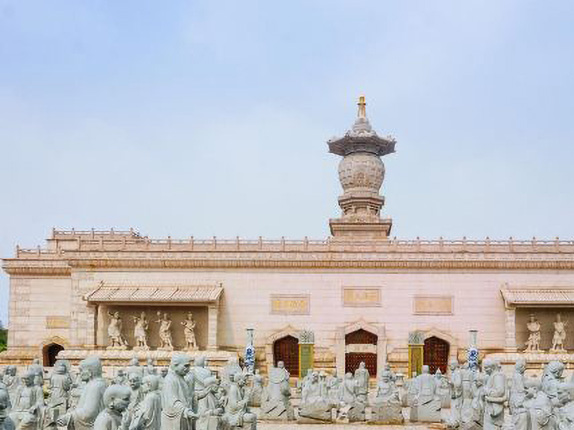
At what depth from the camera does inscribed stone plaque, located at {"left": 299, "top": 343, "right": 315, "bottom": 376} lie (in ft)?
→ 103

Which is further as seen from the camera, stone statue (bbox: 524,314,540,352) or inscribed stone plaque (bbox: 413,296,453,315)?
inscribed stone plaque (bbox: 413,296,453,315)

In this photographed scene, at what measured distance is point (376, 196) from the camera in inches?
1547

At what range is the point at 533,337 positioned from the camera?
1213 inches

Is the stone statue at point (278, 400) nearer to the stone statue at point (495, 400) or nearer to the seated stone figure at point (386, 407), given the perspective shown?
the seated stone figure at point (386, 407)

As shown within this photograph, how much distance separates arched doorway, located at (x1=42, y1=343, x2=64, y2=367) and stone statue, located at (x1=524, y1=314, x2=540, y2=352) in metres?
20.2

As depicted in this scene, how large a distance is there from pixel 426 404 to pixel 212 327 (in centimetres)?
1367

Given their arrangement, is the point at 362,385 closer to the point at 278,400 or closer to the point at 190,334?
the point at 278,400

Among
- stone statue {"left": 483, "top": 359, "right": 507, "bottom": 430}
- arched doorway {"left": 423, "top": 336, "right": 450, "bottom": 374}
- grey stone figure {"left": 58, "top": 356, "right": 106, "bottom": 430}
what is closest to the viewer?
grey stone figure {"left": 58, "top": 356, "right": 106, "bottom": 430}

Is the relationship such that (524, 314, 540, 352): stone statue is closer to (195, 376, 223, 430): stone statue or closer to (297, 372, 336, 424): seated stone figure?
(297, 372, 336, 424): seated stone figure

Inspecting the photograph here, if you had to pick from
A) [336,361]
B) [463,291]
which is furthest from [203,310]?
[463,291]

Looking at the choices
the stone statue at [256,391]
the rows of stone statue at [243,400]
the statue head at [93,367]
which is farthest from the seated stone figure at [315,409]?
the statue head at [93,367]

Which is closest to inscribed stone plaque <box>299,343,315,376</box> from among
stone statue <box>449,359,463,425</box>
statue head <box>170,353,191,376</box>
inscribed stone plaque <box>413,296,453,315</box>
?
inscribed stone plaque <box>413,296,453,315</box>

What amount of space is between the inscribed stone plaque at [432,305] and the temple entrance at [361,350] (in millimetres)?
2109

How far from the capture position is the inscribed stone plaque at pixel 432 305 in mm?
31953
